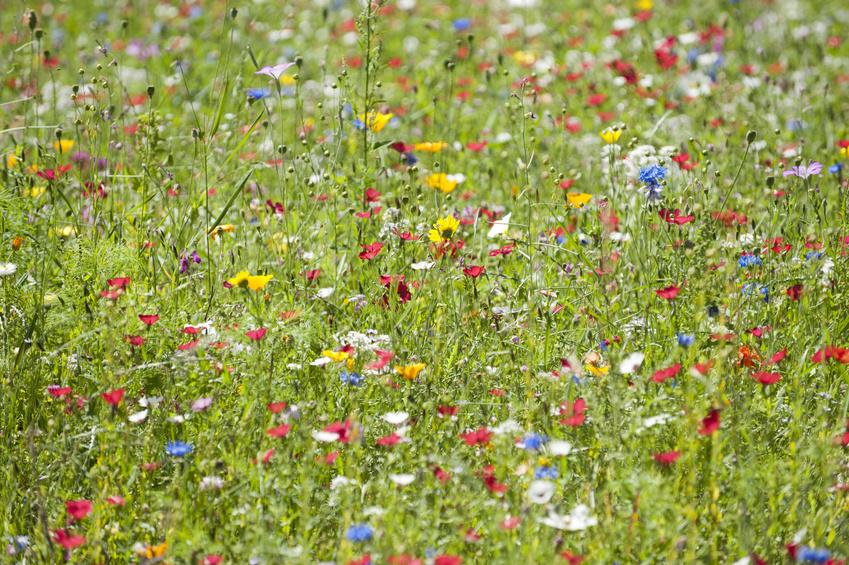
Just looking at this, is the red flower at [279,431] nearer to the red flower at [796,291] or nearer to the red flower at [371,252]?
the red flower at [371,252]

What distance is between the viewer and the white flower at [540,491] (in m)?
1.91

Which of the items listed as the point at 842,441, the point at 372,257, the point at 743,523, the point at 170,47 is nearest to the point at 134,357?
the point at 372,257

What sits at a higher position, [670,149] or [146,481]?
[670,149]

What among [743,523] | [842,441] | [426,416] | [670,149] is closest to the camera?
[743,523]

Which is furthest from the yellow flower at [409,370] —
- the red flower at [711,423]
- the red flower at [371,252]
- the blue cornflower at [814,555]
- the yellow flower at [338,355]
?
the blue cornflower at [814,555]

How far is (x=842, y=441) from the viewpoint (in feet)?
7.01

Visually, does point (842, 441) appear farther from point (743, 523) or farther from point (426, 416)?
point (426, 416)

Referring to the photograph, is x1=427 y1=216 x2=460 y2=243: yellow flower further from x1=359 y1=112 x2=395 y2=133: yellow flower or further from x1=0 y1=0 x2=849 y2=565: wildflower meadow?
x1=359 y1=112 x2=395 y2=133: yellow flower

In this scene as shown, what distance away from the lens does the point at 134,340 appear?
2.34 meters

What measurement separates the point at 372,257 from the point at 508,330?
42 cm

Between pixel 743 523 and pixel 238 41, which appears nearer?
pixel 743 523

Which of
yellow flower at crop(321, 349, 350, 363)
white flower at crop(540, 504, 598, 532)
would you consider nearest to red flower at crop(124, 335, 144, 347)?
yellow flower at crop(321, 349, 350, 363)

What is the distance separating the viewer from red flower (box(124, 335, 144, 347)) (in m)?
2.33

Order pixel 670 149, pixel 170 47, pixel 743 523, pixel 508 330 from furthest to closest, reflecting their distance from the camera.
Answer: pixel 170 47 → pixel 670 149 → pixel 508 330 → pixel 743 523
